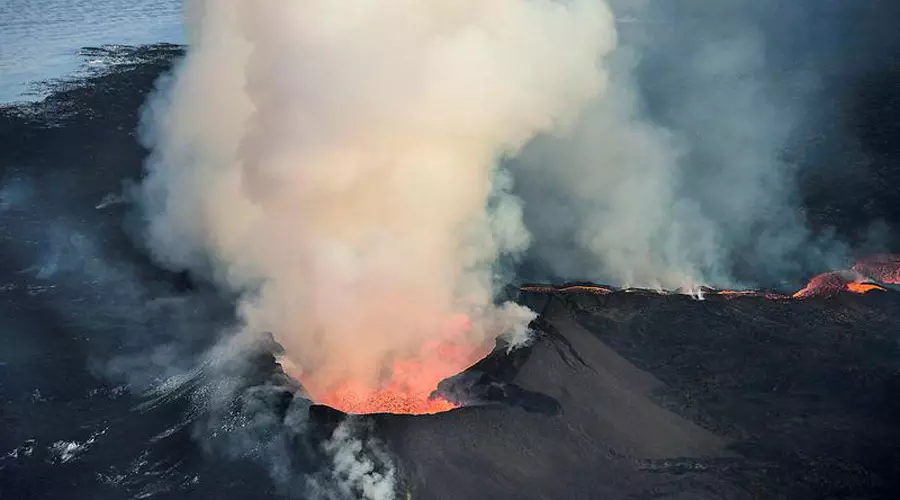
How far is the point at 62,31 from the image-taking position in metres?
46.9

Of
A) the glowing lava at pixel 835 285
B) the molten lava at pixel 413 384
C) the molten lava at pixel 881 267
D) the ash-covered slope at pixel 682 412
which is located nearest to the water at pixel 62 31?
the molten lava at pixel 413 384

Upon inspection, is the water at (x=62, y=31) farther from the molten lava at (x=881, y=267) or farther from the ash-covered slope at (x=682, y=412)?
the molten lava at (x=881, y=267)

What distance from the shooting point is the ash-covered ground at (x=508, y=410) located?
1141 cm

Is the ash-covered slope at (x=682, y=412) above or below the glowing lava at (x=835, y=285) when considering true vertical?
below

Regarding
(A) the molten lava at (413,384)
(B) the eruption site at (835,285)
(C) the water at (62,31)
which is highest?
(C) the water at (62,31)

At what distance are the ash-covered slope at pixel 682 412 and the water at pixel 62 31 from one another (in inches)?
1248

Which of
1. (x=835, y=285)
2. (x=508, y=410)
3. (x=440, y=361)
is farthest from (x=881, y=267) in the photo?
(x=440, y=361)

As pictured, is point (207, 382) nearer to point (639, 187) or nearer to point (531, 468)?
point (531, 468)

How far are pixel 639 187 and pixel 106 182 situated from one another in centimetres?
1824

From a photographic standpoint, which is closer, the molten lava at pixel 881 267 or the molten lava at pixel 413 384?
the molten lava at pixel 413 384

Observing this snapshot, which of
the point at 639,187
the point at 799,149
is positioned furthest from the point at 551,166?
the point at 799,149

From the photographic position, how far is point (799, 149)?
960 inches

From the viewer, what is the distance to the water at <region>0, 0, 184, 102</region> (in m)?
38.2

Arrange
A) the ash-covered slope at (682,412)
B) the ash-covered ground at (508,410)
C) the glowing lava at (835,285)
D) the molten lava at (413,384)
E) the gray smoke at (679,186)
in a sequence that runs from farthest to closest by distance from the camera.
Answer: the gray smoke at (679,186)
the glowing lava at (835,285)
the molten lava at (413,384)
the ash-covered ground at (508,410)
the ash-covered slope at (682,412)
